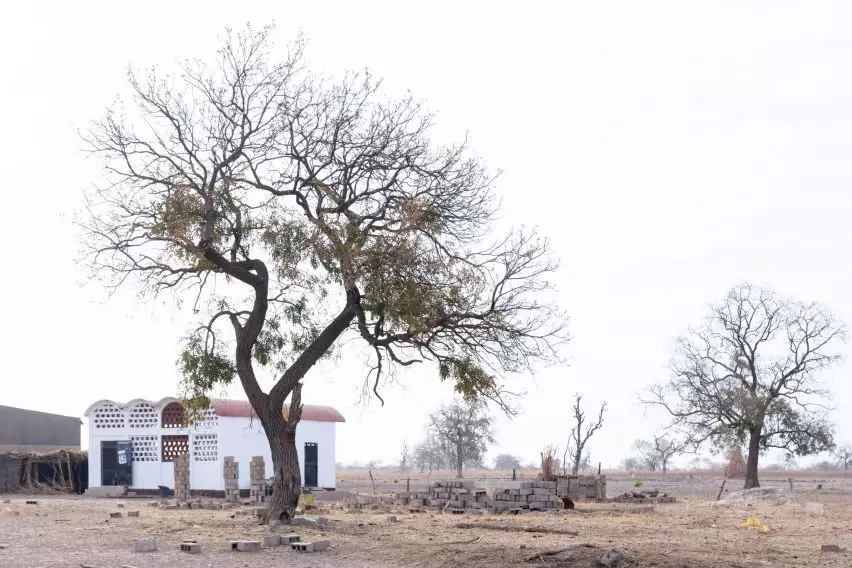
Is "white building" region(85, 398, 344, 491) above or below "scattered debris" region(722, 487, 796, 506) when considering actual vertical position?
above

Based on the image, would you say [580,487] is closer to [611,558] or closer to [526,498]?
[526,498]

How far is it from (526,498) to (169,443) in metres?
17.2

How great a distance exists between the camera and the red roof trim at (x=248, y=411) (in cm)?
3909

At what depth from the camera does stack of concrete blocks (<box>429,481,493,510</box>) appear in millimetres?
30681

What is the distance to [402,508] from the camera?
30.7 m

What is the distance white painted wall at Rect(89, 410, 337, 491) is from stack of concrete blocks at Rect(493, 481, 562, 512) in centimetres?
1137

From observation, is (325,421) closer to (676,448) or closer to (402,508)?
(402,508)

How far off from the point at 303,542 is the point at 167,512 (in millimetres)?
11326

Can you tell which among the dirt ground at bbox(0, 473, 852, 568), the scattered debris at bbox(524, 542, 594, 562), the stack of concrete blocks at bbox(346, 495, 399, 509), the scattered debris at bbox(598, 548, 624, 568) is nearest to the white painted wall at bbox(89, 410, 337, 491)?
the stack of concrete blocks at bbox(346, 495, 399, 509)

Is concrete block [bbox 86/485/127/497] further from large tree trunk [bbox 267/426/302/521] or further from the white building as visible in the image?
large tree trunk [bbox 267/426/302/521]

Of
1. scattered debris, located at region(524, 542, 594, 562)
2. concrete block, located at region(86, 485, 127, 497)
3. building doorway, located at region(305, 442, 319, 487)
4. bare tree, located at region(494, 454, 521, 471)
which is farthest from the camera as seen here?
bare tree, located at region(494, 454, 521, 471)

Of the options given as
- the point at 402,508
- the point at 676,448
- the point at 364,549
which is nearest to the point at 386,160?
the point at 364,549

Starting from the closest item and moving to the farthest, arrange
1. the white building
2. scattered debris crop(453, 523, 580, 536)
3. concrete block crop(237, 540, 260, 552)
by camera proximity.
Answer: concrete block crop(237, 540, 260, 552)
scattered debris crop(453, 523, 580, 536)
the white building

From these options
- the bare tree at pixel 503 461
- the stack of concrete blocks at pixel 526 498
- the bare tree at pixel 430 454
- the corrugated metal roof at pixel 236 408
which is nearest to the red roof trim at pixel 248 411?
the corrugated metal roof at pixel 236 408
